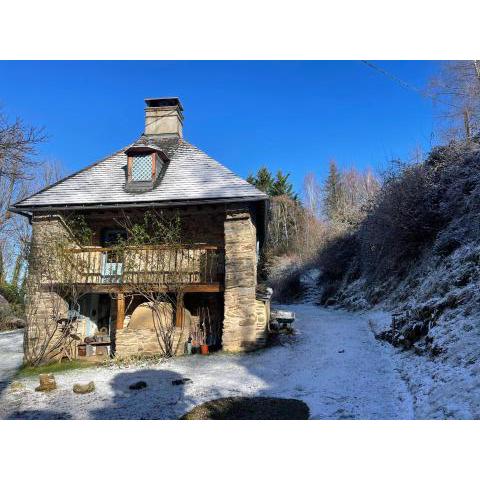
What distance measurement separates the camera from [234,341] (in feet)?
32.8

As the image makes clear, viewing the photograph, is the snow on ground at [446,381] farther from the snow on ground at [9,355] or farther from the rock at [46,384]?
the snow on ground at [9,355]

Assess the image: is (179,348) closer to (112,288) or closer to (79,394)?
(112,288)

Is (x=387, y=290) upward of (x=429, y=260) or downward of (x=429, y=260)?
downward

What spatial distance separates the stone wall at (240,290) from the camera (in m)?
9.99

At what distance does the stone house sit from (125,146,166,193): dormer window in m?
0.03

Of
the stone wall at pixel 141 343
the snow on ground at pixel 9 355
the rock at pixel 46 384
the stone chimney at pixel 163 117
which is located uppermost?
the stone chimney at pixel 163 117

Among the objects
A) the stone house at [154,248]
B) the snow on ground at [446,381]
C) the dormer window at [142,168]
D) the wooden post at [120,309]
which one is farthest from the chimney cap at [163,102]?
the snow on ground at [446,381]

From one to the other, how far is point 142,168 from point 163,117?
132 inches

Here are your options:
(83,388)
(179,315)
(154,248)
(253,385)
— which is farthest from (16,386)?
(253,385)

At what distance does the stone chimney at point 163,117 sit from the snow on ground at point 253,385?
26.0 feet

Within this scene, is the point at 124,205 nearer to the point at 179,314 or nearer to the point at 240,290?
the point at 179,314

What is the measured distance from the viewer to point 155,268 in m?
10.9

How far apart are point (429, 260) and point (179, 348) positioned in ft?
22.5
